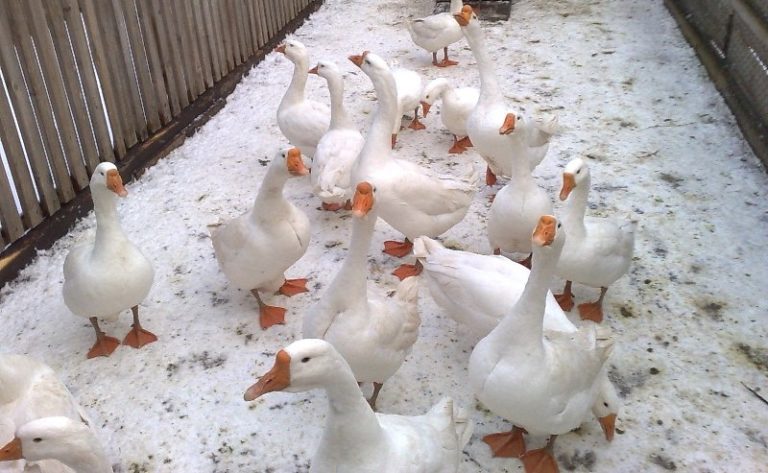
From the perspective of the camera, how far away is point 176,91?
522 centimetres

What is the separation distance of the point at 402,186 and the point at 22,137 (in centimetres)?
215

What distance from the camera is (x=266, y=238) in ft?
10.7

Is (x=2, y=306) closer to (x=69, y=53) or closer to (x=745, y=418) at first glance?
(x=69, y=53)

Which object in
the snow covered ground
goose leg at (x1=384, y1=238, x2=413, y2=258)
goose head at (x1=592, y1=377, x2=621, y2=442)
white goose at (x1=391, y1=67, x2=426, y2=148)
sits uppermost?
white goose at (x1=391, y1=67, x2=426, y2=148)

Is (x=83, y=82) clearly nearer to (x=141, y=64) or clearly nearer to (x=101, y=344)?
(x=141, y=64)

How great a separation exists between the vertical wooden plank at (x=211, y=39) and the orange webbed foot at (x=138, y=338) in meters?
3.01

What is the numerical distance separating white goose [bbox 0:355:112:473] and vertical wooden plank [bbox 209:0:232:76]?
148 inches

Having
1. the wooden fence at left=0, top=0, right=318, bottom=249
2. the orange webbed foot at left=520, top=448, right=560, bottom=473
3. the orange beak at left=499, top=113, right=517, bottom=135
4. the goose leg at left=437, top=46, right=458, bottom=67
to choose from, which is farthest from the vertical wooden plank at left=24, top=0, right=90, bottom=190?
the goose leg at left=437, top=46, right=458, bottom=67

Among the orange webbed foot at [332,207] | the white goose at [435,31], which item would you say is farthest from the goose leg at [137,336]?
the white goose at [435,31]

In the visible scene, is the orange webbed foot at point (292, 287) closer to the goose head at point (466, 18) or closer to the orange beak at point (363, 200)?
the orange beak at point (363, 200)

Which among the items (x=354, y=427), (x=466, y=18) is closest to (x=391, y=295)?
(x=354, y=427)

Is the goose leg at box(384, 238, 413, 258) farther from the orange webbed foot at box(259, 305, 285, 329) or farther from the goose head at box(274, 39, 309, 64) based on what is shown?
the goose head at box(274, 39, 309, 64)

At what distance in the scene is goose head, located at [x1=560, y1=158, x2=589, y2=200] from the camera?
3.26 m

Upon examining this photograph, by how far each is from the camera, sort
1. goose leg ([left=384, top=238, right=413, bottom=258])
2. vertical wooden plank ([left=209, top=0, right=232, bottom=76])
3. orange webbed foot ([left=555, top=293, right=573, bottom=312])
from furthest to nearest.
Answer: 1. vertical wooden plank ([left=209, top=0, right=232, bottom=76])
2. goose leg ([left=384, top=238, right=413, bottom=258])
3. orange webbed foot ([left=555, top=293, right=573, bottom=312])
